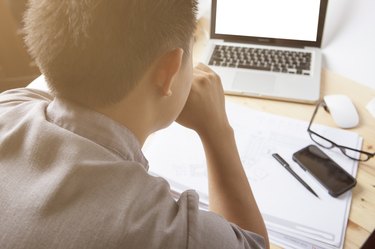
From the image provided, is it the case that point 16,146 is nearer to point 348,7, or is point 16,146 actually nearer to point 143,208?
point 143,208

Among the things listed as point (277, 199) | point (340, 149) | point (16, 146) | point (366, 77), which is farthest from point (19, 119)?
point (366, 77)

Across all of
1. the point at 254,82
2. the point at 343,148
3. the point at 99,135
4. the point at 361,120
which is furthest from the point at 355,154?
the point at 99,135

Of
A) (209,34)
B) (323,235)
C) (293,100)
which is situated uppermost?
(209,34)

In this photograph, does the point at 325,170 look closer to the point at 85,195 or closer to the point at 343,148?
the point at 343,148

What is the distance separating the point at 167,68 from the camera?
20.6 inches

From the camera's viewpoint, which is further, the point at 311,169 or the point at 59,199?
the point at 311,169

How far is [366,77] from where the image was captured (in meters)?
1.04

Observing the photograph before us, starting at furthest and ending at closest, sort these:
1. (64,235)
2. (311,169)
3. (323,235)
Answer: (311,169)
(323,235)
(64,235)

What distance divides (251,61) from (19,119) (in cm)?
70

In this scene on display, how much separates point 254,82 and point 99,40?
2.02 ft

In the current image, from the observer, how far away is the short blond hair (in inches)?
18.0

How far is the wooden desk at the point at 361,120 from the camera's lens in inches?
26.5

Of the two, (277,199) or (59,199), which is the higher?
(59,199)

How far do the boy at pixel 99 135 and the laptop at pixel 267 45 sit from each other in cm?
46
